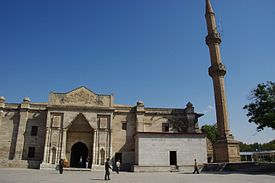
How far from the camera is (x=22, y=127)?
93.6 ft

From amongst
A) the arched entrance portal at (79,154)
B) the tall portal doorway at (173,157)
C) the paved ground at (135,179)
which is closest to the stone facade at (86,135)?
the arched entrance portal at (79,154)

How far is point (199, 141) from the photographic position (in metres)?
26.3

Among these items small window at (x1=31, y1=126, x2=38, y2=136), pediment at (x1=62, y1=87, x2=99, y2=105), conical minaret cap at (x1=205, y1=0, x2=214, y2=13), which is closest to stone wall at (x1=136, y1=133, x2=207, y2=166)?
pediment at (x1=62, y1=87, x2=99, y2=105)

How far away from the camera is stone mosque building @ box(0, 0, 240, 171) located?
25.5 meters

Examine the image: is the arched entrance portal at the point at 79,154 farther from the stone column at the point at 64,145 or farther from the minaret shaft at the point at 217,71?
the minaret shaft at the point at 217,71

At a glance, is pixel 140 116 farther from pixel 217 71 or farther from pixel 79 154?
pixel 217 71

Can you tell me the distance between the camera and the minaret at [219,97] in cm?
2359

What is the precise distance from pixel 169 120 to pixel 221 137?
29.2 feet

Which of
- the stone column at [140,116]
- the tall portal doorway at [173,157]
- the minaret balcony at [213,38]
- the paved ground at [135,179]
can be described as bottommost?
the paved ground at [135,179]

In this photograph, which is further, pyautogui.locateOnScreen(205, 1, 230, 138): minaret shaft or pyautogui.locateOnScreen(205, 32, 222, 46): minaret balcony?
pyautogui.locateOnScreen(205, 32, 222, 46): minaret balcony

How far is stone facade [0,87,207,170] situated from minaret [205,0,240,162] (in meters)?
2.39

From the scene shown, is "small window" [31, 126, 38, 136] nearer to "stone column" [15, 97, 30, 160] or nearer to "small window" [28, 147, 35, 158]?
Result: "stone column" [15, 97, 30, 160]

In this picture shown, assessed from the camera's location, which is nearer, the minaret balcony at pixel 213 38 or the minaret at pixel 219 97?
the minaret at pixel 219 97

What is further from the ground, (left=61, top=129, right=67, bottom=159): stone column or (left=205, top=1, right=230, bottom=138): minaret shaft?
(left=205, top=1, right=230, bottom=138): minaret shaft
